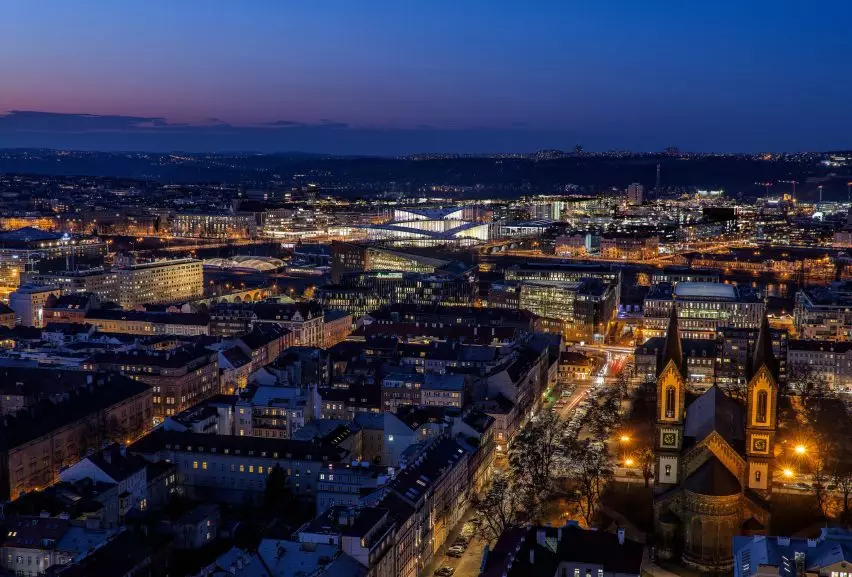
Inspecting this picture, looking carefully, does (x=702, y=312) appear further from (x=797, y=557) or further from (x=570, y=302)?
(x=797, y=557)

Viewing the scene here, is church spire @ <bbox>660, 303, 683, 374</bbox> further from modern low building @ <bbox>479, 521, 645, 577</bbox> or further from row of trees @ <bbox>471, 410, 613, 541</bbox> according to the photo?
modern low building @ <bbox>479, 521, 645, 577</bbox>

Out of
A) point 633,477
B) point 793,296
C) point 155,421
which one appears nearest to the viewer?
point 633,477

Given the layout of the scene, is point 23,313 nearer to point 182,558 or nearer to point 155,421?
point 155,421

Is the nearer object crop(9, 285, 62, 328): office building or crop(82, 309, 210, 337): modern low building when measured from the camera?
crop(82, 309, 210, 337): modern low building

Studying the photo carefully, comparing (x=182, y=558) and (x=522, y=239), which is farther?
(x=522, y=239)

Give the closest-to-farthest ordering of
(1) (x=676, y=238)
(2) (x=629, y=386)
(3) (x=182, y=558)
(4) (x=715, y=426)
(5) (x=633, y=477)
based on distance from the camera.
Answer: (3) (x=182, y=558) → (4) (x=715, y=426) → (5) (x=633, y=477) → (2) (x=629, y=386) → (1) (x=676, y=238)

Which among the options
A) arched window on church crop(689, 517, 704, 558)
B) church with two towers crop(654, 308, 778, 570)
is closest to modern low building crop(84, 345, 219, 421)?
church with two towers crop(654, 308, 778, 570)

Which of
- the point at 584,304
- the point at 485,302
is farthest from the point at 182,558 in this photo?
the point at 485,302

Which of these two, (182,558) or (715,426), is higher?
(715,426)
